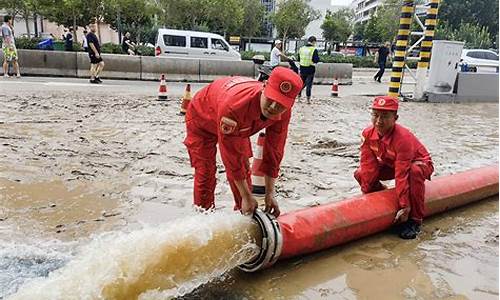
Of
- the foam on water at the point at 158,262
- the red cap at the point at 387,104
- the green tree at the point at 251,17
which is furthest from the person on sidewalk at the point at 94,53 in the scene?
the green tree at the point at 251,17

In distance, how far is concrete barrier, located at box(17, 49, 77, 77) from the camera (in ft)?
45.6

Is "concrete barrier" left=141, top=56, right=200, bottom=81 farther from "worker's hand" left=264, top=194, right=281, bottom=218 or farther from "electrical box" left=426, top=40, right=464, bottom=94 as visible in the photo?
"worker's hand" left=264, top=194, right=281, bottom=218

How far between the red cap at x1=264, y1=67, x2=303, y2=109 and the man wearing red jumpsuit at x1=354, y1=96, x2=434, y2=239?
1.39 meters

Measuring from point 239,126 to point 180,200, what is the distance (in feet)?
6.03

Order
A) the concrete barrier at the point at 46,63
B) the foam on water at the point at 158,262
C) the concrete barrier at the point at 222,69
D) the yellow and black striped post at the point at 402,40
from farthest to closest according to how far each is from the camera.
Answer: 1. the concrete barrier at the point at 222,69
2. the concrete barrier at the point at 46,63
3. the yellow and black striped post at the point at 402,40
4. the foam on water at the point at 158,262

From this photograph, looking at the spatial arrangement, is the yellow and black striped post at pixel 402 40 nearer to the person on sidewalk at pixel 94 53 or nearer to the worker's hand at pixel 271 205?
the person on sidewalk at pixel 94 53

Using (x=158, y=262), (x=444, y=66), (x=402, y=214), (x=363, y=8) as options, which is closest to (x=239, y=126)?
(x=158, y=262)

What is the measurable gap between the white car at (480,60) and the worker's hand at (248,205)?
21894mm

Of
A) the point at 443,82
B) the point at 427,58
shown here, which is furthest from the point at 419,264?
the point at 443,82

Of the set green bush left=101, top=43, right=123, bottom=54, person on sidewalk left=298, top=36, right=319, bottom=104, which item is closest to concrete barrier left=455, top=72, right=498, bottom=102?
person on sidewalk left=298, top=36, right=319, bottom=104

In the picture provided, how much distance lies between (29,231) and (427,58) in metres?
11.4

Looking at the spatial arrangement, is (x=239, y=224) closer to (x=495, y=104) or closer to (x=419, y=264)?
(x=419, y=264)

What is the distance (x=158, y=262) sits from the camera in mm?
2646

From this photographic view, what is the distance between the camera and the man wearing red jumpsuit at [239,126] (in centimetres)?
265
